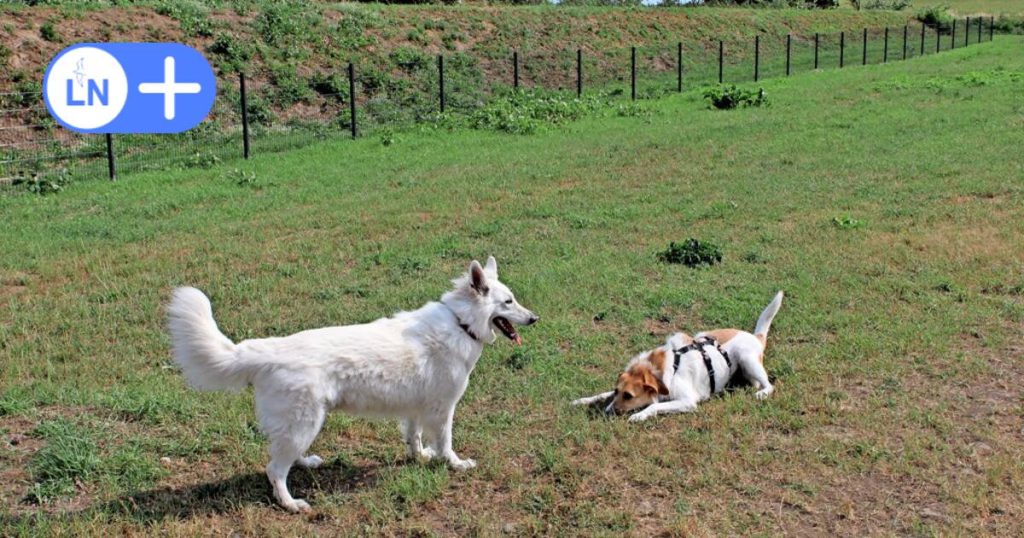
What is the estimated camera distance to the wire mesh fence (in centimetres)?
1562

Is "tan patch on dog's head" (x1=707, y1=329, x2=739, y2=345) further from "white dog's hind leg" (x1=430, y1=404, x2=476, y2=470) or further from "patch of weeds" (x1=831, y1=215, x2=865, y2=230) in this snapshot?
"patch of weeds" (x1=831, y1=215, x2=865, y2=230)

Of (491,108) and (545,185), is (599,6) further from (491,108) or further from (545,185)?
(545,185)

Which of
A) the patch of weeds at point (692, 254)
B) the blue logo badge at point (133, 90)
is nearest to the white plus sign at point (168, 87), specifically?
the blue logo badge at point (133, 90)

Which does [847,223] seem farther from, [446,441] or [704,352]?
[446,441]

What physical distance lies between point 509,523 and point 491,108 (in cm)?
1695

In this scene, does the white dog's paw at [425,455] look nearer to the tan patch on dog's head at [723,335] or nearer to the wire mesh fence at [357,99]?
the tan patch on dog's head at [723,335]

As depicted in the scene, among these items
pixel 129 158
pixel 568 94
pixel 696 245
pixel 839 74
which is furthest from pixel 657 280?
pixel 839 74

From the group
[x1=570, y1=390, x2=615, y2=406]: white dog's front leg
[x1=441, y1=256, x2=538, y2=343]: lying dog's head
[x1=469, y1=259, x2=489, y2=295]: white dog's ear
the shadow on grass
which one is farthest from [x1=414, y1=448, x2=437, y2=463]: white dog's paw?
[x1=570, y1=390, x2=615, y2=406]: white dog's front leg

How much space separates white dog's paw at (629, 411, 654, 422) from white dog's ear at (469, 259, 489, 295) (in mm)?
1390

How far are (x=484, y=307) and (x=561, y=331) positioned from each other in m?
2.37

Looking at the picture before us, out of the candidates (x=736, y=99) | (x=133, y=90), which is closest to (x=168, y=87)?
(x=133, y=90)

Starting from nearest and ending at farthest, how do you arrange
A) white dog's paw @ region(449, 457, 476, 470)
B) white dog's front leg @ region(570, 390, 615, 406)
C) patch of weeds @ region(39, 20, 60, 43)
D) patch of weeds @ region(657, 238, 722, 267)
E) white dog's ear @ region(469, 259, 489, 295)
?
white dog's ear @ region(469, 259, 489, 295), white dog's paw @ region(449, 457, 476, 470), white dog's front leg @ region(570, 390, 615, 406), patch of weeds @ region(657, 238, 722, 267), patch of weeds @ region(39, 20, 60, 43)

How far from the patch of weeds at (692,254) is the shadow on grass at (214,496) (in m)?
4.83

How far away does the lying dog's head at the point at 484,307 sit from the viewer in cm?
460
